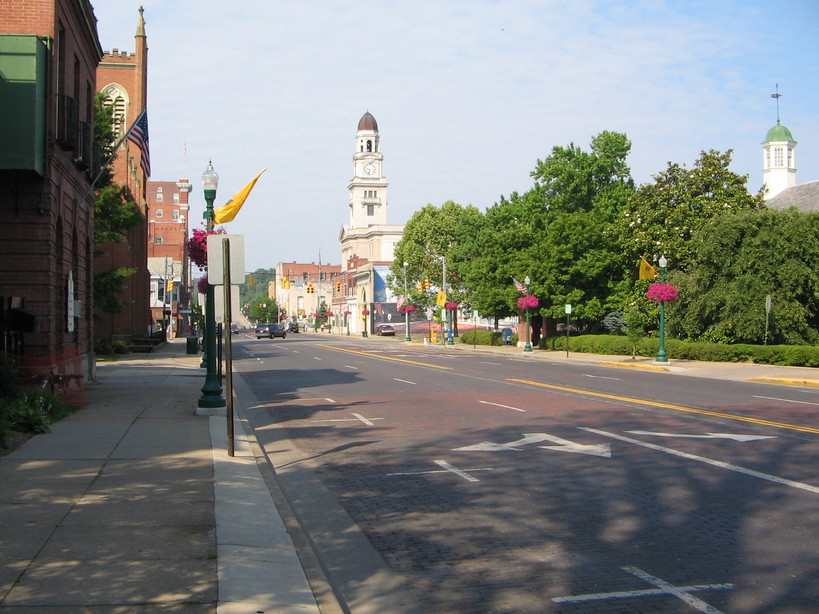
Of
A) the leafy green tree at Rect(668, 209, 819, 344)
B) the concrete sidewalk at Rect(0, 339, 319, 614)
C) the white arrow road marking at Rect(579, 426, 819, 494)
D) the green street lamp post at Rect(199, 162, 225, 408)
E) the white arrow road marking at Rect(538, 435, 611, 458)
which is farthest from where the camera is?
the leafy green tree at Rect(668, 209, 819, 344)

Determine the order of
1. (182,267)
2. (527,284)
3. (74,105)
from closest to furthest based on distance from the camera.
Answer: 1. (74,105)
2. (527,284)
3. (182,267)

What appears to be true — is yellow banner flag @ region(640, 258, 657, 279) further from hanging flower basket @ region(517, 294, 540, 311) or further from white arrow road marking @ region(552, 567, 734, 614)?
white arrow road marking @ region(552, 567, 734, 614)

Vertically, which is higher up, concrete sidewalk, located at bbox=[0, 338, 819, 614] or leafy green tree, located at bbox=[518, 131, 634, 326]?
leafy green tree, located at bbox=[518, 131, 634, 326]

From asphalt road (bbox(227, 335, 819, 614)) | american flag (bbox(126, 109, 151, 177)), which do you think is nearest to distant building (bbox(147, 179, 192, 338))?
american flag (bbox(126, 109, 151, 177))

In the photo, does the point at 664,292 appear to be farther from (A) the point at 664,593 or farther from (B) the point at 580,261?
(A) the point at 664,593

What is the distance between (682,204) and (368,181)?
107m

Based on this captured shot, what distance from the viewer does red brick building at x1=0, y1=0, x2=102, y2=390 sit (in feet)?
57.2

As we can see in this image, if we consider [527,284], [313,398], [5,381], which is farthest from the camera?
[527,284]

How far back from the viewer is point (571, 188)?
199 ft

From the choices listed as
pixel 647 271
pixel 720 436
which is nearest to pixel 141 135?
pixel 720 436

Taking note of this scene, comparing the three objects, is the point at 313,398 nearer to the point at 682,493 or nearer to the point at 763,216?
the point at 682,493

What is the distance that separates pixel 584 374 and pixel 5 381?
69.5 ft

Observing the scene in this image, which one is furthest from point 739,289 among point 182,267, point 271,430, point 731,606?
point 182,267

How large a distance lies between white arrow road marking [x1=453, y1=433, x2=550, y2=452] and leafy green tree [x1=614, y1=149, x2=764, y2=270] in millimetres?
34887
